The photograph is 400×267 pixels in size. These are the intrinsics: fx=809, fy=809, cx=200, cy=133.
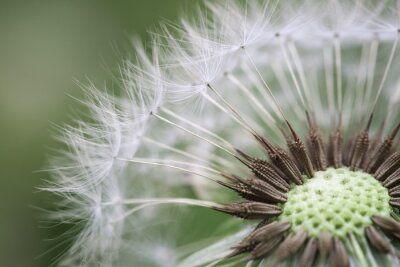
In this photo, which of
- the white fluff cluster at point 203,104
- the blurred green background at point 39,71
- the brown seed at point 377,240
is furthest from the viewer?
the blurred green background at point 39,71

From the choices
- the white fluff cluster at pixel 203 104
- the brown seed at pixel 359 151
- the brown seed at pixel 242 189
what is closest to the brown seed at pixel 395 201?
the brown seed at pixel 359 151

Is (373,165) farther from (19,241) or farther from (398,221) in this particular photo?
(19,241)

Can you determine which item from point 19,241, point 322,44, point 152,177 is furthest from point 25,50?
point 322,44

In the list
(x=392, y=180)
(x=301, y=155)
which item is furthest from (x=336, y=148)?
(x=392, y=180)

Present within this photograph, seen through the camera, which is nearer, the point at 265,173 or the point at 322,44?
the point at 265,173

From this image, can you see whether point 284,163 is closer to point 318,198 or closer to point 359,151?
point 318,198

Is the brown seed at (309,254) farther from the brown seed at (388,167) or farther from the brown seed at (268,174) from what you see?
the brown seed at (388,167)

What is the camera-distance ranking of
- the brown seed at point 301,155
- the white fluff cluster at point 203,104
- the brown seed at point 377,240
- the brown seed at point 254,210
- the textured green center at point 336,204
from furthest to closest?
the white fluff cluster at point 203,104, the brown seed at point 301,155, the brown seed at point 254,210, the textured green center at point 336,204, the brown seed at point 377,240
